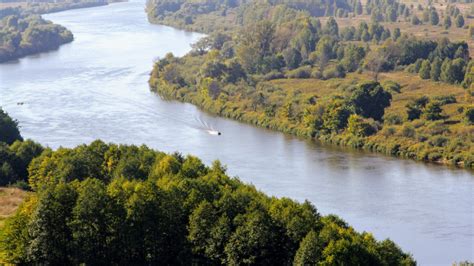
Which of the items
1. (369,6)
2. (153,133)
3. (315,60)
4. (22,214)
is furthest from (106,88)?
(369,6)

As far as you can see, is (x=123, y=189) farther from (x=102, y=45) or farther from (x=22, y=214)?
(x=102, y=45)

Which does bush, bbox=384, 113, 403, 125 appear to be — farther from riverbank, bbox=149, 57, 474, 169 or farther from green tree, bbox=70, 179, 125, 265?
green tree, bbox=70, 179, 125, 265

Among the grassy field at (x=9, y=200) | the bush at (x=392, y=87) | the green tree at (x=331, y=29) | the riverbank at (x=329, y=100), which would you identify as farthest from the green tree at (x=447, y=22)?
the grassy field at (x=9, y=200)

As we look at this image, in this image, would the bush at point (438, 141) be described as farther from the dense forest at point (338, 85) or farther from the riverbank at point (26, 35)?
the riverbank at point (26, 35)

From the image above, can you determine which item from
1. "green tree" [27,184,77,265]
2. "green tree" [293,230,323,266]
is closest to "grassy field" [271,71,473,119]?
"green tree" [293,230,323,266]

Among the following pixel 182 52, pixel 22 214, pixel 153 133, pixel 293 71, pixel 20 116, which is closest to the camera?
pixel 22 214

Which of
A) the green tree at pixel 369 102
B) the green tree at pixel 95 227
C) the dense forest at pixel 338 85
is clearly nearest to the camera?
the green tree at pixel 95 227
